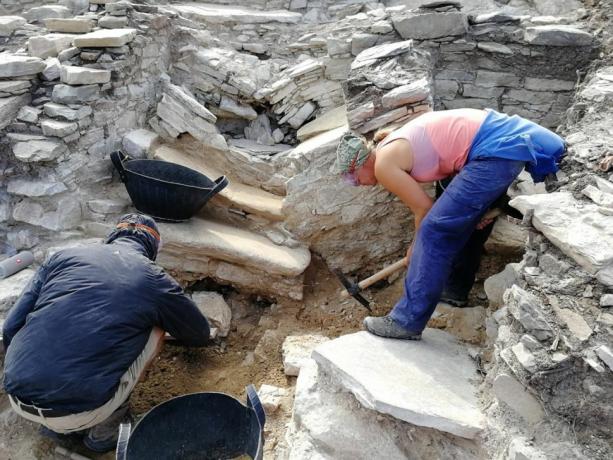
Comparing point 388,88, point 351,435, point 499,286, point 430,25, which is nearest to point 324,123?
point 388,88

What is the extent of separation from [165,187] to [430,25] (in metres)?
2.99

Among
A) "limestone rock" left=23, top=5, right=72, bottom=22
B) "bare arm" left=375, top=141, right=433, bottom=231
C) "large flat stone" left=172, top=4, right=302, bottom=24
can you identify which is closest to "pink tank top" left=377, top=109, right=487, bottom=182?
"bare arm" left=375, top=141, right=433, bottom=231

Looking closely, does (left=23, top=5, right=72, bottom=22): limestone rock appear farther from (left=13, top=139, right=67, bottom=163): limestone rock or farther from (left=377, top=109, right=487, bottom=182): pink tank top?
(left=377, top=109, right=487, bottom=182): pink tank top

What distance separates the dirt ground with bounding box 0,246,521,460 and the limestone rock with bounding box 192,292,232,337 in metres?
0.11

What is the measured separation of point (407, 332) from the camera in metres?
3.36

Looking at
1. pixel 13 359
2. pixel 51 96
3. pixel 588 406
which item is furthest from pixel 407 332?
pixel 51 96

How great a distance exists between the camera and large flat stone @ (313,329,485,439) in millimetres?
2629

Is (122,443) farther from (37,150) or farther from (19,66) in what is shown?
(19,66)

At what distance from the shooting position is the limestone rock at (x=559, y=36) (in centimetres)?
450

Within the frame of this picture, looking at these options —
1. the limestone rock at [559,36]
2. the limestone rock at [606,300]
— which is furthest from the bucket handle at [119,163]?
the limestone rock at [559,36]

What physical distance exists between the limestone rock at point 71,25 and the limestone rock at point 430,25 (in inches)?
130

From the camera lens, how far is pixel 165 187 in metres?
4.41

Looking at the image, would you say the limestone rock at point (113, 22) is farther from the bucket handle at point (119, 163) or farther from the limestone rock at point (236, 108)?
the bucket handle at point (119, 163)

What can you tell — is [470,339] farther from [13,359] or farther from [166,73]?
[166,73]
